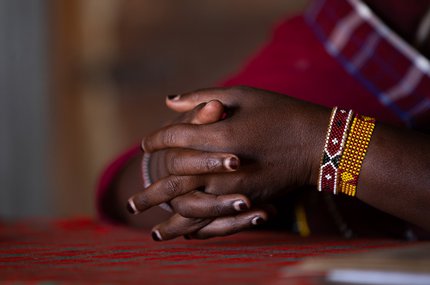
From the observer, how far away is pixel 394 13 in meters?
1.11

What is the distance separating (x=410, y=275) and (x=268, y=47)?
791 millimetres

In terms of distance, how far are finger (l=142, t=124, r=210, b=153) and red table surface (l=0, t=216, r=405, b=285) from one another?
0.11m

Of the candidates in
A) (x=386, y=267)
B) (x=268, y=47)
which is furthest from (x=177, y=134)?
(x=268, y=47)

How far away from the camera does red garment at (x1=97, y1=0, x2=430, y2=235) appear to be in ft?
3.32

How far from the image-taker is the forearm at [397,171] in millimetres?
741

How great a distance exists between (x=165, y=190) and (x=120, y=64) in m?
2.13

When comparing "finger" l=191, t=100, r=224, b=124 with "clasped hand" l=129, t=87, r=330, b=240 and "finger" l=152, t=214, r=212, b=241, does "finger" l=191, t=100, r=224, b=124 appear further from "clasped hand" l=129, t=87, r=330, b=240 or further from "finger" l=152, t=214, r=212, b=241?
"finger" l=152, t=214, r=212, b=241

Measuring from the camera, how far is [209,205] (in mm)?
750

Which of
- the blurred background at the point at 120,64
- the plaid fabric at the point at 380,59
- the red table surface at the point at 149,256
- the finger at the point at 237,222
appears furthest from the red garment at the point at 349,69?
the blurred background at the point at 120,64

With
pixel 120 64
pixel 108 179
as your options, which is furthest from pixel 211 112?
pixel 120 64

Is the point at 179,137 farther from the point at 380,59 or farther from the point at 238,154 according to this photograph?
the point at 380,59

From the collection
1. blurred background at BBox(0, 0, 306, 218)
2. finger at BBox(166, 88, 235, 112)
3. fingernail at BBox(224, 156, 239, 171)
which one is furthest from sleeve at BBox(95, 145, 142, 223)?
blurred background at BBox(0, 0, 306, 218)

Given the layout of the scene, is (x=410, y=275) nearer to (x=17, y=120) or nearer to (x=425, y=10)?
(x=425, y=10)

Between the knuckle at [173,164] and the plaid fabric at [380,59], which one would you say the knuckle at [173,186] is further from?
the plaid fabric at [380,59]
